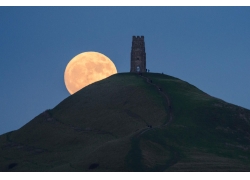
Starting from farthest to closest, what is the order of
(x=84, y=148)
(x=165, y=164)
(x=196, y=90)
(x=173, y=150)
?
(x=196, y=90), (x=84, y=148), (x=173, y=150), (x=165, y=164)

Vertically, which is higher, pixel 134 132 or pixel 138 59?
pixel 138 59

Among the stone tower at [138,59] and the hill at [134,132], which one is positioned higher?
the stone tower at [138,59]

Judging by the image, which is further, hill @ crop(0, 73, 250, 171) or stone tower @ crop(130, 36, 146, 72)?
stone tower @ crop(130, 36, 146, 72)

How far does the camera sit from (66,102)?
172000 millimetres

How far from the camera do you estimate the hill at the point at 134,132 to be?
123 m

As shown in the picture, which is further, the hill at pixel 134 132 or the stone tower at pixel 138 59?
the stone tower at pixel 138 59

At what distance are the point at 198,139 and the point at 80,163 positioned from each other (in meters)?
27.0

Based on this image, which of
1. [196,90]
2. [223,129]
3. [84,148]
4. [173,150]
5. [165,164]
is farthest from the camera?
[196,90]

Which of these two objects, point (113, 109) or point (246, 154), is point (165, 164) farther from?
point (113, 109)

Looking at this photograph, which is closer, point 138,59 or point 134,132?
point 134,132

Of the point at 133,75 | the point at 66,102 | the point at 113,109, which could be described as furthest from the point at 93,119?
the point at 133,75

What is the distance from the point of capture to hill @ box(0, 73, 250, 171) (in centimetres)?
12300

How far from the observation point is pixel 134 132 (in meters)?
137

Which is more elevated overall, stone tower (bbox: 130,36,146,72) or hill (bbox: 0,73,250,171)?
stone tower (bbox: 130,36,146,72)
